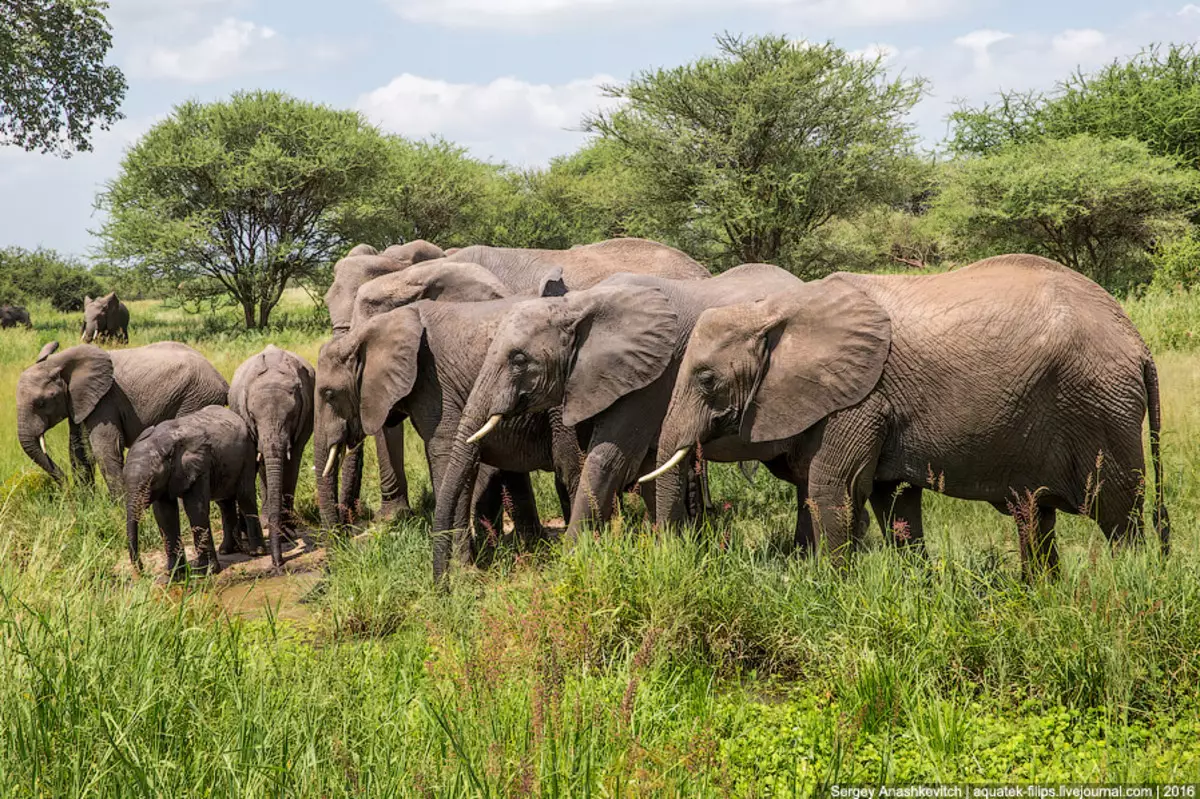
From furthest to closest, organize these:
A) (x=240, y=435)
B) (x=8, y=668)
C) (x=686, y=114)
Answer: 1. (x=686, y=114)
2. (x=240, y=435)
3. (x=8, y=668)

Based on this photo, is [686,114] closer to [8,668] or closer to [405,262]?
[405,262]

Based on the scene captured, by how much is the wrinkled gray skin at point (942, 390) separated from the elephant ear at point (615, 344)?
0.37 m

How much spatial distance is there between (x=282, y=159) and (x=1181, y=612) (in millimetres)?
25252

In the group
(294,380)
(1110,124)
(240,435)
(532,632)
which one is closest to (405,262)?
(294,380)

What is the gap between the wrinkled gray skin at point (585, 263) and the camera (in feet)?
25.0

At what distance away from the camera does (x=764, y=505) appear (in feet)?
25.9

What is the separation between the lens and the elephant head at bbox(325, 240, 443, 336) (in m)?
8.93

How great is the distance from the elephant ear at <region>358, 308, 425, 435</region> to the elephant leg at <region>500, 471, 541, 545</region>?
3.70ft

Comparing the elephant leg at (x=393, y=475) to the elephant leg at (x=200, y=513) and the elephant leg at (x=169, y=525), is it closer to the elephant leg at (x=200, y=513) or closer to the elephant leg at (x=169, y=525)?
the elephant leg at (x=200, y=513)

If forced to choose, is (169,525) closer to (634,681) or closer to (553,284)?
(553,284)

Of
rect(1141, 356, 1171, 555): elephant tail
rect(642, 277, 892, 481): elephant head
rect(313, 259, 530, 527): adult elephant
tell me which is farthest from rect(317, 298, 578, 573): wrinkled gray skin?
rect(1141, 356, 1171, 555): elephant tail

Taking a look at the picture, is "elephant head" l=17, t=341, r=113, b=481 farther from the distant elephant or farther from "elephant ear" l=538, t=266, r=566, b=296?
the distant elephant

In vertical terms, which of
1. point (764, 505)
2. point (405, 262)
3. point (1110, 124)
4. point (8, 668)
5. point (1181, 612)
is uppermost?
point (1110, 124)

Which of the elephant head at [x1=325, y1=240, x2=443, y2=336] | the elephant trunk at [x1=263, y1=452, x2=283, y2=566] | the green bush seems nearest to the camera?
the elephant trunk at [x1=263, y1=452, x2=283, y2=566]
